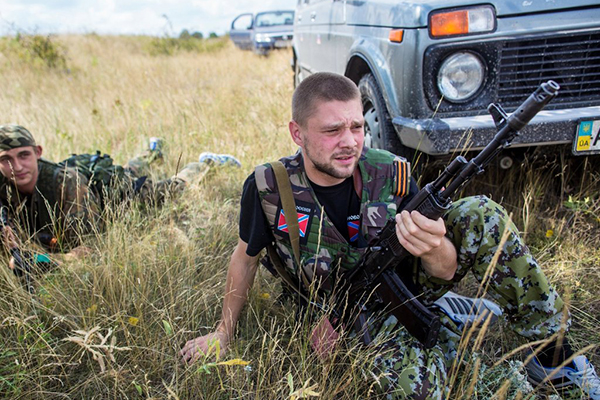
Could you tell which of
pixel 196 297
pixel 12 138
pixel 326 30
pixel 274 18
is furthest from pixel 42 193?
pixel 274 18

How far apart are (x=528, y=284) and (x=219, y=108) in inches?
199

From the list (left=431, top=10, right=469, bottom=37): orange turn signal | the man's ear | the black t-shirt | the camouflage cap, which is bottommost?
the black t-shirt

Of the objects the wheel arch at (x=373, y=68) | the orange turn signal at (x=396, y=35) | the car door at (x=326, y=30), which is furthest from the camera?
the car door at (x=326, y=30)

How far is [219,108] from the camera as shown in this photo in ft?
20.6

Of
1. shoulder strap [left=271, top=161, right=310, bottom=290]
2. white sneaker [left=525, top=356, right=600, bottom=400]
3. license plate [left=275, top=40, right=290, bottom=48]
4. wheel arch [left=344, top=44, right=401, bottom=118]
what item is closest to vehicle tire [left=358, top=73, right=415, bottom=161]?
wheel arch [left=344, top=44, right=401, bottom=118]

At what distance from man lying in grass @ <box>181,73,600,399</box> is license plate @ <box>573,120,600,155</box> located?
0.99 m

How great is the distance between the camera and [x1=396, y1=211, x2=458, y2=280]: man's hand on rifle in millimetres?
1680

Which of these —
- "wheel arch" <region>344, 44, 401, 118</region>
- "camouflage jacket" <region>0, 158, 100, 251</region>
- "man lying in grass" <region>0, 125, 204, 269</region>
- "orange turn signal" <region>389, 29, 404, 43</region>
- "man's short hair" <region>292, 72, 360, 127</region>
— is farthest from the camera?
"camouflage jacket" <region>0, 158, 100, 251</region>

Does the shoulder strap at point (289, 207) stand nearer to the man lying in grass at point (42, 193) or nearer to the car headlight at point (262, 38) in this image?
the man lying in grass at point (42, 193)

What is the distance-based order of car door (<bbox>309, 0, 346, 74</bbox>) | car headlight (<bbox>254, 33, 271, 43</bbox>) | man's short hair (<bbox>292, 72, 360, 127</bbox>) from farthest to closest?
car headlight (<bbox>254, 33, 271, 43</bbox>) → car door (<bbox>309, 0, 346, 74</bbox>) → man's short hair (<bbox>292, 72, 360, 127</bbox>)

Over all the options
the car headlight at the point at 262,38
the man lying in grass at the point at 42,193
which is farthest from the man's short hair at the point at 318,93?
the car headlight at the point at 262,38

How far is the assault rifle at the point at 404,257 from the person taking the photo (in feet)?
5.09

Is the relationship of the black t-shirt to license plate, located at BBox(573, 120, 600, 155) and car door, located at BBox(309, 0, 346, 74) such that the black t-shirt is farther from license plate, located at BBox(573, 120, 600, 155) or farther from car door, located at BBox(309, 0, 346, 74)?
car door, located at BBox(309, 0, 346, 74)

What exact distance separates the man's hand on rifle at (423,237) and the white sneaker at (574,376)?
59 cm
